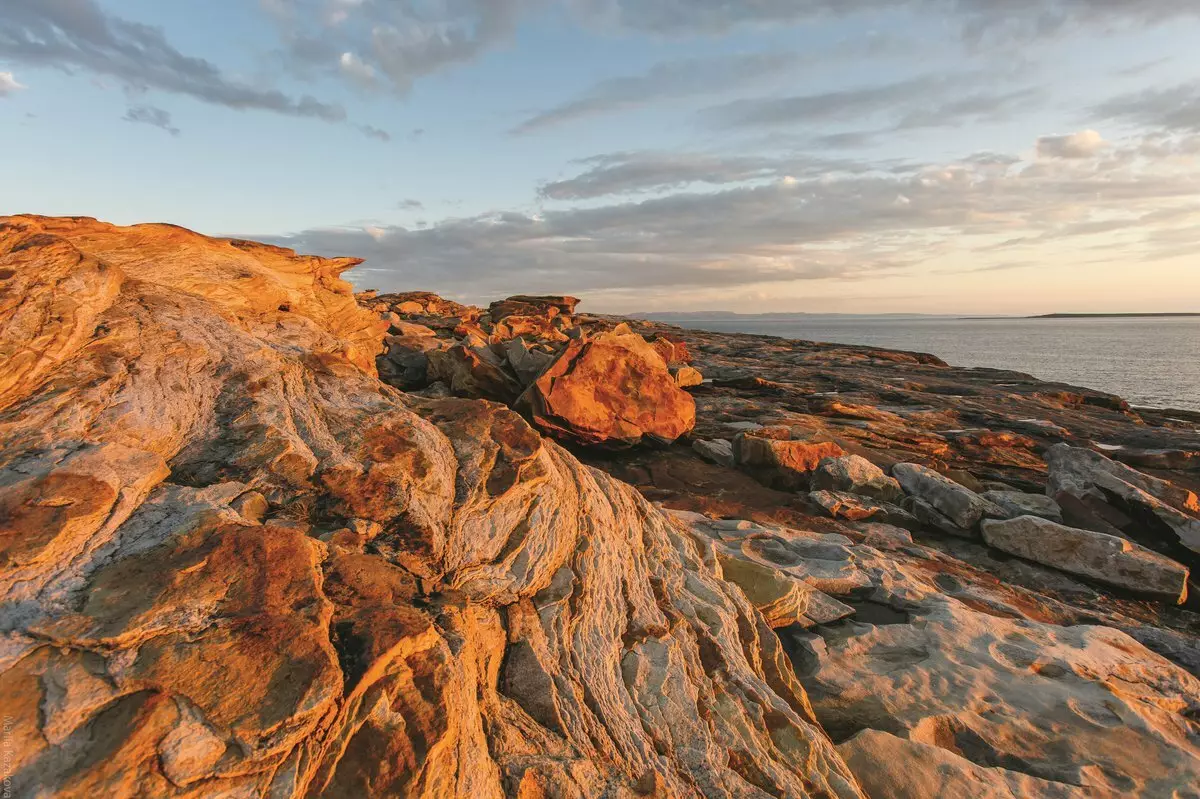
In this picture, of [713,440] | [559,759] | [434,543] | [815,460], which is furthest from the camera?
[713,440]

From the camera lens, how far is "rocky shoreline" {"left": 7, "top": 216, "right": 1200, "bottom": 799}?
385 centimetres

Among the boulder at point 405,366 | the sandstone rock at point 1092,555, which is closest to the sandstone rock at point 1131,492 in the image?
the sandstone rock at point 1092,555

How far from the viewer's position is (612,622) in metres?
6.34

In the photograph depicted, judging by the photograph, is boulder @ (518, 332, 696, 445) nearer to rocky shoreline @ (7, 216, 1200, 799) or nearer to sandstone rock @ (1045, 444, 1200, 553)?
rocky shoreline @ (7, 216, 1200, 799)

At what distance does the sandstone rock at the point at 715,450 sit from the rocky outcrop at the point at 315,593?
7349 mm

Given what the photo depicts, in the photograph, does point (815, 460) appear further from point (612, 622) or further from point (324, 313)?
point (324, 313)

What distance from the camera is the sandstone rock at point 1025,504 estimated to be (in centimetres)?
1295

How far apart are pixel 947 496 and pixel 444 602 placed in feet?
39.0

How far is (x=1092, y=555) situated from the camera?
35.0ft

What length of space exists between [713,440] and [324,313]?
36.0ft

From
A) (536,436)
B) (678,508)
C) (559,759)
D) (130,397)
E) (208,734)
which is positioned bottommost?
(678,508)

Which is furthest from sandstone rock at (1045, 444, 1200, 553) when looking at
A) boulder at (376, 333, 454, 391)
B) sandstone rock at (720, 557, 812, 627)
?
boulder at (376, 333, 454, 391)

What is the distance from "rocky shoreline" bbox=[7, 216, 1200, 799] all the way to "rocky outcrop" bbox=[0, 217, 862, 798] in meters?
0.03

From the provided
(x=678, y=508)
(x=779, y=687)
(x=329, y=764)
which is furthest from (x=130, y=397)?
(x=678, y=508)
